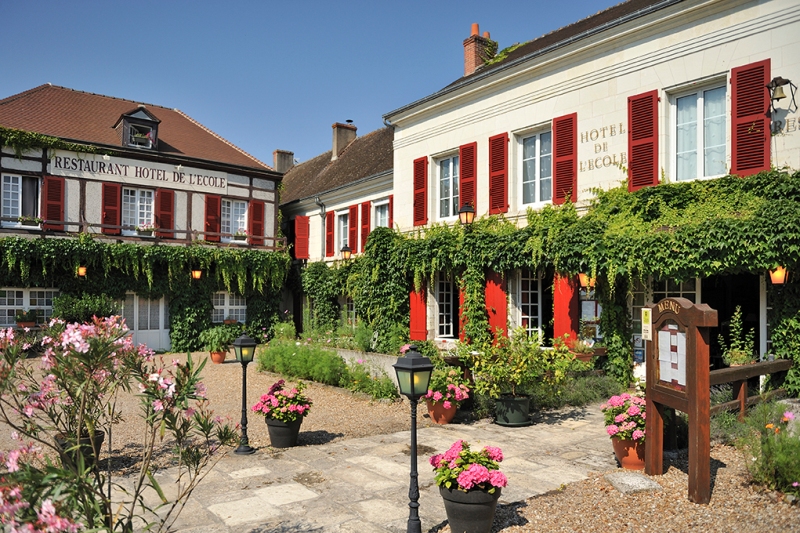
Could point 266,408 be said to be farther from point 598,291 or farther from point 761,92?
point 761,92

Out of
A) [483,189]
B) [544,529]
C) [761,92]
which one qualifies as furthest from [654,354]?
[483,189]

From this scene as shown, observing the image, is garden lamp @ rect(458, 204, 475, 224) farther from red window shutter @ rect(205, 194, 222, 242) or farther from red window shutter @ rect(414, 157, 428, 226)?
red window shutter @ rect(205, 194, 222, 242)

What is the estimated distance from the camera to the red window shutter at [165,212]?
65.8ft

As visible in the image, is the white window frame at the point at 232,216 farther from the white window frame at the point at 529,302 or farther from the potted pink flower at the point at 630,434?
the potted pink flower at the point at 630,434

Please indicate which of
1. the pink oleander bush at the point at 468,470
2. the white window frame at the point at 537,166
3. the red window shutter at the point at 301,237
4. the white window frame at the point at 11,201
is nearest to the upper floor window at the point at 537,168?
the white window frame at the point at 537,166

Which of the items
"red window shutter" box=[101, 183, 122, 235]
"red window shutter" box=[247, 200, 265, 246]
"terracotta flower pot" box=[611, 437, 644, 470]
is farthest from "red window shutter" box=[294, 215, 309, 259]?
"terracotta flower pot" box=[611, 437, 644, 470]

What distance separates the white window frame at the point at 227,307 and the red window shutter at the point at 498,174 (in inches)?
465

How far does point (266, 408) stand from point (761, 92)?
8300 mm

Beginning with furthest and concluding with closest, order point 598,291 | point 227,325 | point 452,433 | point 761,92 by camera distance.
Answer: point 227,325, point 598,291, point 761,92, point 452,433

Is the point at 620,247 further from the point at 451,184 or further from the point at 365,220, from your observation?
the point at 365,220

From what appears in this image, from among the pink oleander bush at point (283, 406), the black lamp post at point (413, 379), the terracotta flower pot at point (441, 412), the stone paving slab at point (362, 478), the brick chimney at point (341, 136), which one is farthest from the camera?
the brick chimney at point (341, 136)

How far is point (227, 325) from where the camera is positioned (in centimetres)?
2084

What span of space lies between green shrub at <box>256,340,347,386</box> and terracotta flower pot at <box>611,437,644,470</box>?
6.88m

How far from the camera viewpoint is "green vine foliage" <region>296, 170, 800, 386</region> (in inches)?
334
